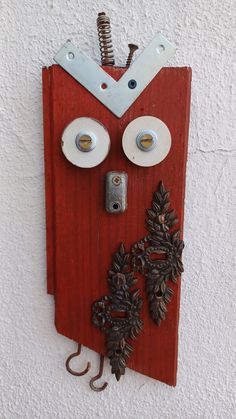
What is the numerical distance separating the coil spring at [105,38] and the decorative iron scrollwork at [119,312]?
0.19 metres

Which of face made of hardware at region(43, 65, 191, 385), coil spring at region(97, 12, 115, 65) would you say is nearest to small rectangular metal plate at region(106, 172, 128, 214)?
face made of hardware at region(43, 65, 191, 385)

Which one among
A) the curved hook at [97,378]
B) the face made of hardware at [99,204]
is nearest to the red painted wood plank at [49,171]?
the face made of hardware at [99,204]

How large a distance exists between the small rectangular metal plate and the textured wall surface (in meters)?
0.09

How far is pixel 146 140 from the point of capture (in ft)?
1.13

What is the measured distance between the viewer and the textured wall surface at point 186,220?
1.21 ft

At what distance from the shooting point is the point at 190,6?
368mm

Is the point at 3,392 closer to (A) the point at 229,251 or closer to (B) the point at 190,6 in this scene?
(A) the point at 229,251

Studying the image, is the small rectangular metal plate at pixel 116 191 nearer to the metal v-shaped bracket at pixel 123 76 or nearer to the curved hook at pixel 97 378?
the metal v-shaped bracket at pixel 123 76

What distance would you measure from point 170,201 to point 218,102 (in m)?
0.12

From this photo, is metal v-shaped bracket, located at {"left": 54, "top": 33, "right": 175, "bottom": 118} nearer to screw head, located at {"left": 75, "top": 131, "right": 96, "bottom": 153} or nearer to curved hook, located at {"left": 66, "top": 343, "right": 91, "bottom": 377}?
screw head, located at {"left": 75, "top": 131, "right": 96, "bottom": 153}

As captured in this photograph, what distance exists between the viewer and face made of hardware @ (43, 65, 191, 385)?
0.35 metres

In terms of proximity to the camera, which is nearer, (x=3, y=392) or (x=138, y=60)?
(x=138, y=60)

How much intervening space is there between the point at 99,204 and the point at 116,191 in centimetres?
3

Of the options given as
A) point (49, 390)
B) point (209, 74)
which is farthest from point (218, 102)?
point (49, 390)
